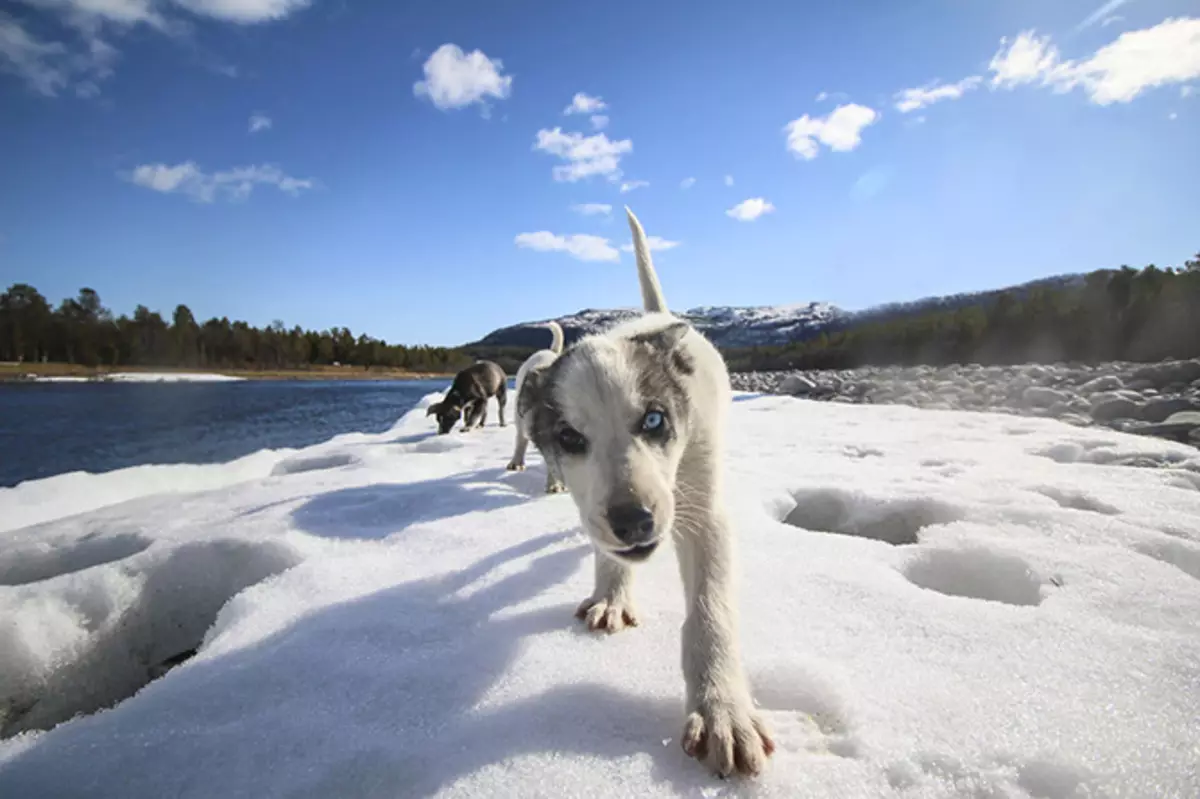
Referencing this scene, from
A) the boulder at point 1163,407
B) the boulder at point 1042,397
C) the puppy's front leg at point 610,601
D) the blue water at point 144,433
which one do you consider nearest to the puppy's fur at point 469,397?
the blue water at point 144,433

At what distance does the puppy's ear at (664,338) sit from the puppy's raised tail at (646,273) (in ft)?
4.68

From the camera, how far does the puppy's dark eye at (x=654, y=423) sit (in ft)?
6.73

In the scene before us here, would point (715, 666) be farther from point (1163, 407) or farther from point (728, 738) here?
point (1163, 407)

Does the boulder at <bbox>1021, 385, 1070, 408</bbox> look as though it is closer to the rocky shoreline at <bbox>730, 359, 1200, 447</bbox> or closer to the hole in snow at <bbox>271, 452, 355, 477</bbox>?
the rocky shoreline at <bbox>730, 359, 1200, 447</bbox>

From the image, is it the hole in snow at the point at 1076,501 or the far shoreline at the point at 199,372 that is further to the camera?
the far shoreline at the point at 199,372

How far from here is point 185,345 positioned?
63.3 metres

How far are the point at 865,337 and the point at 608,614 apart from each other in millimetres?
48761

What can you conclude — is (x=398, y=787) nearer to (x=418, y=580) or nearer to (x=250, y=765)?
(x=250, y=765)

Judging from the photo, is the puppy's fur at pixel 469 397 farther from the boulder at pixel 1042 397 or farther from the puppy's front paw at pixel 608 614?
the boulder at pixel 1042 397

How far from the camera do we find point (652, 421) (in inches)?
81.8

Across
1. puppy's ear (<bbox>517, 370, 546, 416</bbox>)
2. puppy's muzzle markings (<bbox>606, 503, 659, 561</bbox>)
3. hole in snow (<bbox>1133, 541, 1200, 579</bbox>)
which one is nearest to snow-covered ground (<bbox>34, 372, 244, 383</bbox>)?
puppy's ear (<bbox>517, 370, 546, 416</bbox>)

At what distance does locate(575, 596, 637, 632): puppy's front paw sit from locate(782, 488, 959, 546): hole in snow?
2372 millimetres

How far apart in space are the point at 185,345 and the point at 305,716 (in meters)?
79.3

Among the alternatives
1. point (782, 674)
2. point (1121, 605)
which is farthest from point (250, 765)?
point (1121, 605)
